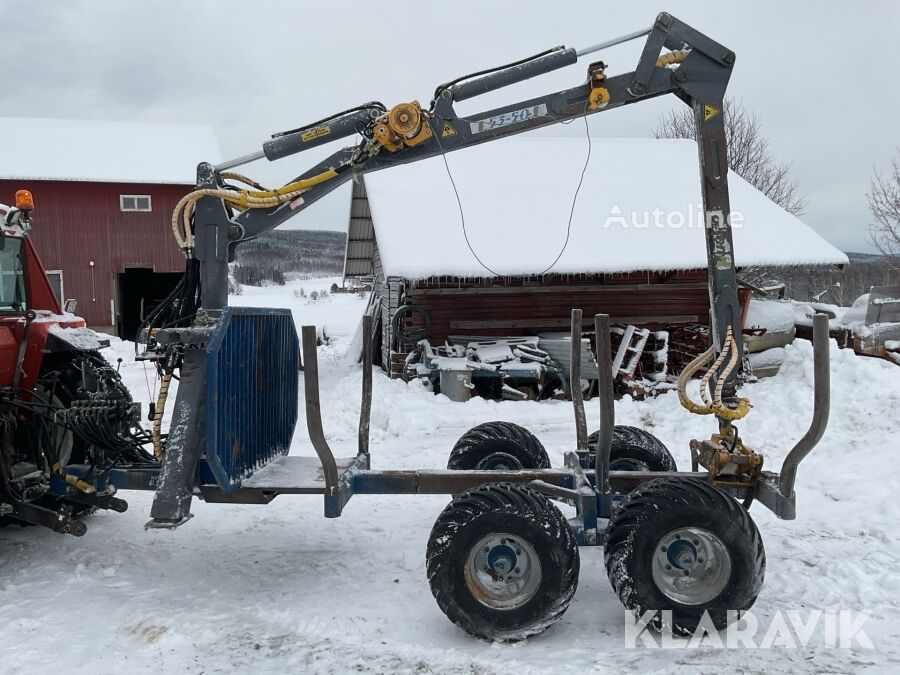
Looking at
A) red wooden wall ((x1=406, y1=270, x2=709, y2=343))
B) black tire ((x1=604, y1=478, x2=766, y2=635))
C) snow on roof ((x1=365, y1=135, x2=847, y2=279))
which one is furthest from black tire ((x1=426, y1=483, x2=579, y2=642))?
red wooden wall ((x1=406, y1=270, x2=709, y2=343))

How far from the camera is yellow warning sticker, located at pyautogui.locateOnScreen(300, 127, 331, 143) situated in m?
5.26

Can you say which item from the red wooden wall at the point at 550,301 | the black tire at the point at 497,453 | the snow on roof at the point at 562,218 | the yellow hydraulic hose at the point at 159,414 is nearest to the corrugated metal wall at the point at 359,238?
the snow on roof at the point at 562,218

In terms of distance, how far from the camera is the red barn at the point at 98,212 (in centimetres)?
2438

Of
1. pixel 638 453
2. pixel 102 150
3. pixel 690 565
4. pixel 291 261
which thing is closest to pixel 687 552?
pixel 690 565

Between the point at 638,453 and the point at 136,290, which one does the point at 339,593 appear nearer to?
the point at 638,453

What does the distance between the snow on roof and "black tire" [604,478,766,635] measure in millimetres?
8662

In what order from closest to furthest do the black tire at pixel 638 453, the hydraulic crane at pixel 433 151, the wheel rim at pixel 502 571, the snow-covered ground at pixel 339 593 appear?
the snow-covered ground at pixel 339 593 → the wheel rim at pixel 502 571 → the hydraulic crane at pixel 433 151 → the black tire at pixel 638 453

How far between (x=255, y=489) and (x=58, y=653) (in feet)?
4.69

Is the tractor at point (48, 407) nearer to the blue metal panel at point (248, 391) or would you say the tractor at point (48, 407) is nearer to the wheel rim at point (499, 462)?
the blue metal panel at point (248, 391)

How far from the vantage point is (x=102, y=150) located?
26.1 metres

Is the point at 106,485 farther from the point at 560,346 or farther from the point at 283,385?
the point at 560,346

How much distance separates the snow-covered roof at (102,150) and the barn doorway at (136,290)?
3.50m

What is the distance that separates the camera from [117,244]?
24.9 meters

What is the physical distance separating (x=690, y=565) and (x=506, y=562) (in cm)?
110
